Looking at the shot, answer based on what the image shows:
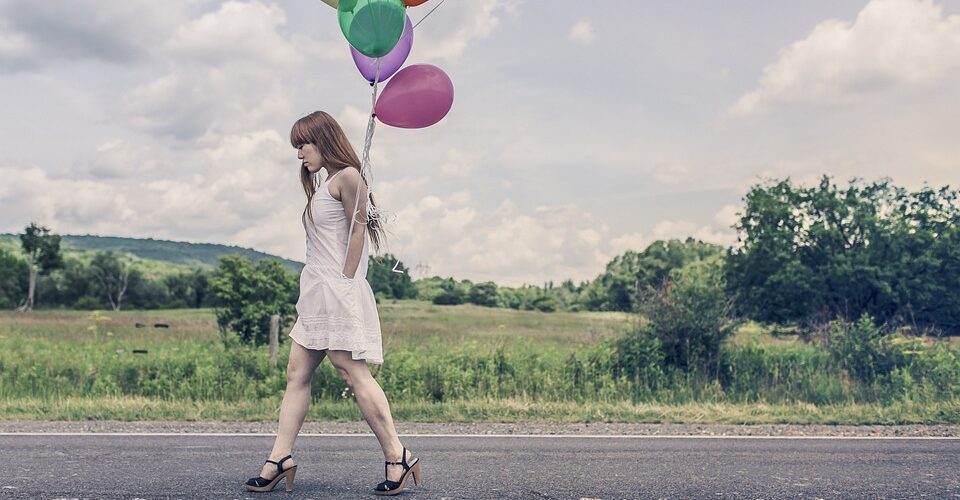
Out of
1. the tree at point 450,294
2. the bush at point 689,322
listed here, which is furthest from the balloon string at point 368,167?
the tree at point 450,294

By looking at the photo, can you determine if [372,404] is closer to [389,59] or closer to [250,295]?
[389,59]

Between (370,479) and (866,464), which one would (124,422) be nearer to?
(370,479)

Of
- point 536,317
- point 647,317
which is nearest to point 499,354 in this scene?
point 647,317

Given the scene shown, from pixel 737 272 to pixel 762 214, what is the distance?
95.3 inches

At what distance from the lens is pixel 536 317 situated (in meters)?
49.1

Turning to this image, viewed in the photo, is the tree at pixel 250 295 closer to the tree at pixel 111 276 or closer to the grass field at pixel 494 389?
the grass field at pixel 494 389

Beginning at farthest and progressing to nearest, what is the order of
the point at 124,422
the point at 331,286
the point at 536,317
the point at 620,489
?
the point at 536,317
the point at 124,422
the point at 620,489
the point at 331,286

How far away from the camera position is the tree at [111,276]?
68.1 metres

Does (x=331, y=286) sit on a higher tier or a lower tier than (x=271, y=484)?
higher

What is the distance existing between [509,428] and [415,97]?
4.38 metres

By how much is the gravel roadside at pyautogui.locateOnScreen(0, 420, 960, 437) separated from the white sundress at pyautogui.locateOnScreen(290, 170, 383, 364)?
3.47 meters

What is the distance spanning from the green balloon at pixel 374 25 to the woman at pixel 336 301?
2.01 ft

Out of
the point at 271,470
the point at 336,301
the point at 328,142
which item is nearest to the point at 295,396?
the point at 271,470

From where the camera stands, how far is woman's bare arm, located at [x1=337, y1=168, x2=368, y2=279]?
441 cm
